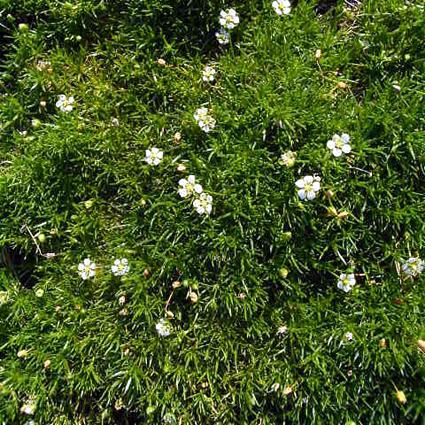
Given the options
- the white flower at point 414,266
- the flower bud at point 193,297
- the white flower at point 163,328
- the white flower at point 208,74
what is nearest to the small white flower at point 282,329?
the flower bud at point 193,297

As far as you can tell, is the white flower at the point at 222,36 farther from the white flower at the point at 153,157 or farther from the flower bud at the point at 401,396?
the flower bud at the point at 401,396

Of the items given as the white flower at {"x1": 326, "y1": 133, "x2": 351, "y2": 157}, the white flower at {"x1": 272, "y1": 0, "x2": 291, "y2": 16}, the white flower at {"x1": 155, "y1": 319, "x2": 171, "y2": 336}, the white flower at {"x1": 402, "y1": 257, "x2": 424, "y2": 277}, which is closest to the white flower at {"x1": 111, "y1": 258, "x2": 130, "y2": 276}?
the white flower at {"x1": 155, "y1": 319, "x2": 171, "y2": 336}

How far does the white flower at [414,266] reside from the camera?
275cm

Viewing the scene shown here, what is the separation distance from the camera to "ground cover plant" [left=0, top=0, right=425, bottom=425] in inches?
113

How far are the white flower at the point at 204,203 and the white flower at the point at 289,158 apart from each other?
454 mm

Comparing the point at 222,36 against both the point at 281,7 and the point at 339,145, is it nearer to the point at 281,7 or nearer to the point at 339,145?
the point at 281,7

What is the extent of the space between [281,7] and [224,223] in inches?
50.3

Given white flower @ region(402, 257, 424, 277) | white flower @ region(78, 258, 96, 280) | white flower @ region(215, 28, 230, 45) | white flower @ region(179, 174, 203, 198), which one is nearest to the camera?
white flower @ region(402, 257, 424, 277)

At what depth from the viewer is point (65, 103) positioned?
10.2 ft

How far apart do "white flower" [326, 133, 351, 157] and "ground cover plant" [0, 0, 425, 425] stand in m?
0.01

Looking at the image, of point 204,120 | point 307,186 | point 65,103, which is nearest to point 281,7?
point 204,120

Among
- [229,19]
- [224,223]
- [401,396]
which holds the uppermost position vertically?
[229,19]

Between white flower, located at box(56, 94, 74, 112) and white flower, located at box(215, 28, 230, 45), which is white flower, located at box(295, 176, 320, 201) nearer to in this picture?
white flower, located at box(215, 28, 230, 45)

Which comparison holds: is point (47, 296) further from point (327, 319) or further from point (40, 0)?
point (40, 0)
